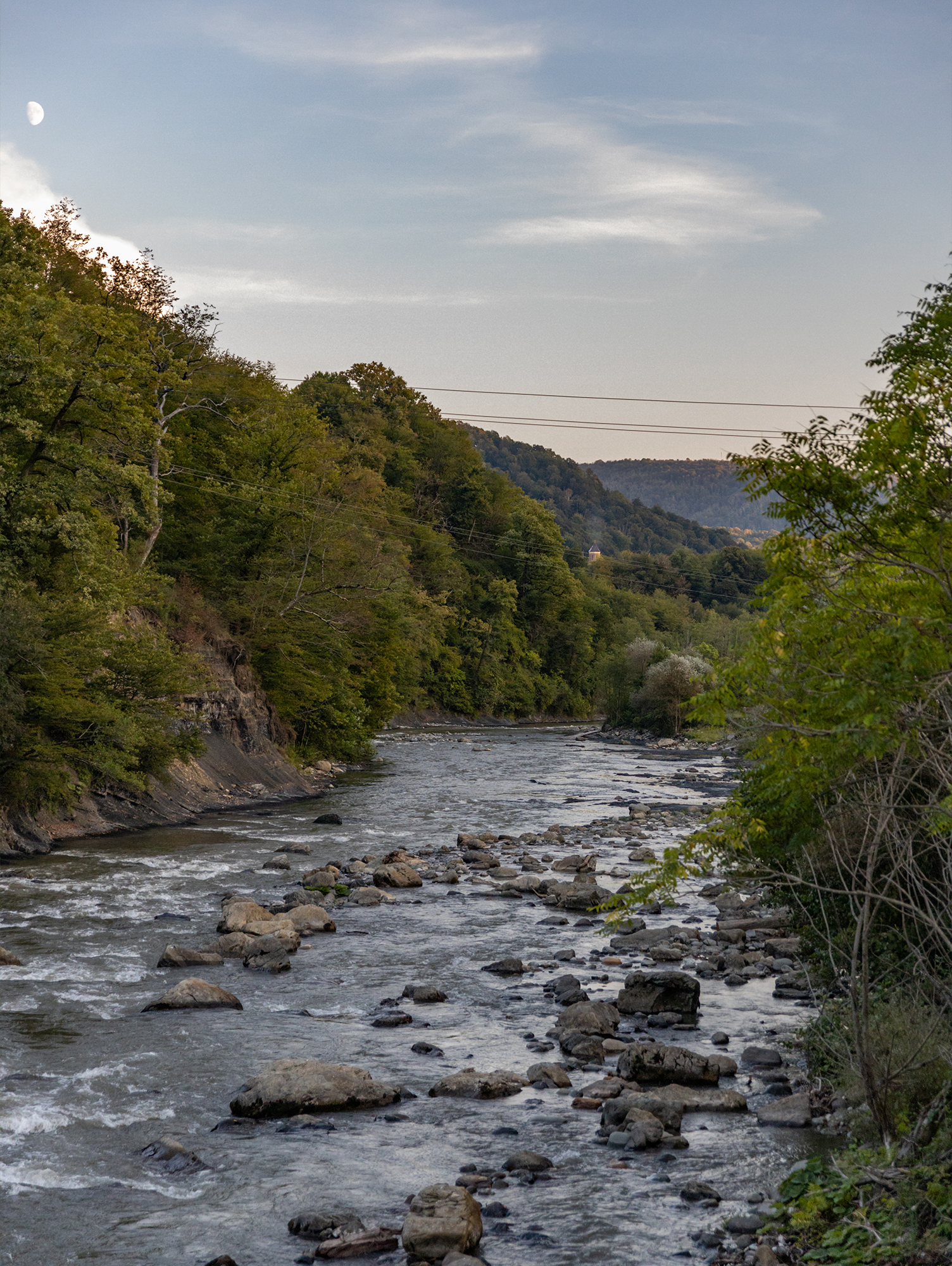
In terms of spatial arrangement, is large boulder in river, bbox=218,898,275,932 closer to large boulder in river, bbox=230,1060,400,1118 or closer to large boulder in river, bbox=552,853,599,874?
large boulder in river, bbox=230,1060,400,1118

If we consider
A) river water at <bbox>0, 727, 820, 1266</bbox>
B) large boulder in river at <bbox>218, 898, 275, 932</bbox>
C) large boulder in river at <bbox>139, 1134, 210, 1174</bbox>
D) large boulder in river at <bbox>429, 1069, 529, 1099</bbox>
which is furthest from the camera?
large boulder in river at <bbox>218, 898, 275, 932</bbox>

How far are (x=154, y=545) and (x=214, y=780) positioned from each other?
12.6 meters

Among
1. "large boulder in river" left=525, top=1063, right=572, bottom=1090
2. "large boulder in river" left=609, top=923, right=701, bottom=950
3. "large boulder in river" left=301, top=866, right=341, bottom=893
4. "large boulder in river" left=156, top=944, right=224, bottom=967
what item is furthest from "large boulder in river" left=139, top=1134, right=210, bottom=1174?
"large boulder in river" left=301, top=866, right=341, bottom=893

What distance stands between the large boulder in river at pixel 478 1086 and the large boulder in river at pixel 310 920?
7.18 meters

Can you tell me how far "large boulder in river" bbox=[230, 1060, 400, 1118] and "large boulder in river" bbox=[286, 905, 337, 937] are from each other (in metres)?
6.94

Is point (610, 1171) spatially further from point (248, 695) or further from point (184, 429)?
point (184, 429)

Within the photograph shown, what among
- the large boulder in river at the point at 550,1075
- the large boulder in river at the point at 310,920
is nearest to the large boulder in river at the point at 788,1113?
the large boulder in river at the point at 550,1075

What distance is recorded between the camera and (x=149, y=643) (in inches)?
1101

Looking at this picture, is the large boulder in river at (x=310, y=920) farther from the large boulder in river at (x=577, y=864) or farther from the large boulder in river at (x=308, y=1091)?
the large boulder in river at (x=577, y=864)

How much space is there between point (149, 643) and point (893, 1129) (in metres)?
23.3

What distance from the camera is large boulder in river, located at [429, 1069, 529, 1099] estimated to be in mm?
10953

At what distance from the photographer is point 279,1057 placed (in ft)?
39.2

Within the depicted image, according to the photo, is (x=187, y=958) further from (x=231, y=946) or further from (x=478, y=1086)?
(x=478, y=1086)

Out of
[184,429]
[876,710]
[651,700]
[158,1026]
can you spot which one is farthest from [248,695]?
[651,700]
